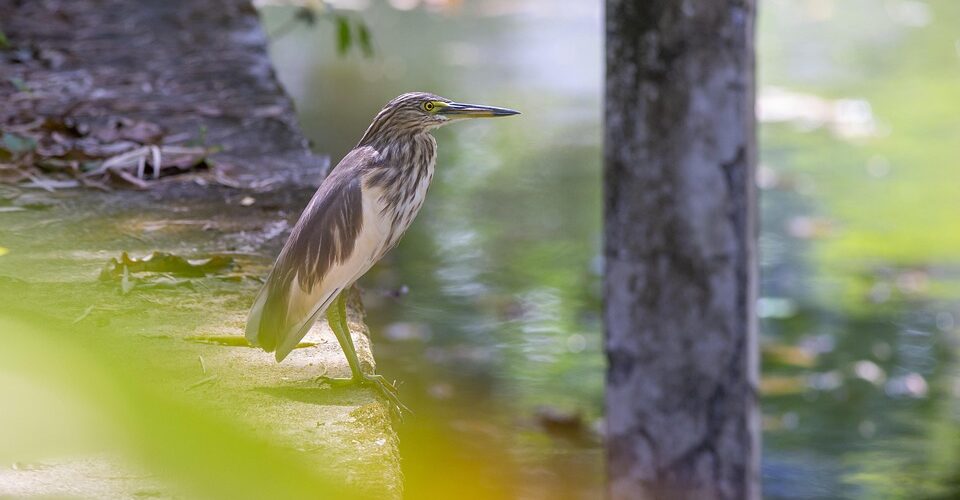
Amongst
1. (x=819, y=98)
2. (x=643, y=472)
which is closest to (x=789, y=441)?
(x=643, y=472)

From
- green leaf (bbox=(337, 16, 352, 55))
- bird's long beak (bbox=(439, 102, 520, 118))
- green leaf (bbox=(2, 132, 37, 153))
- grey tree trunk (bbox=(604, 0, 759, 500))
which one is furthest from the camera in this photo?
green leaf (bbox=(337, 16, 352, 55))

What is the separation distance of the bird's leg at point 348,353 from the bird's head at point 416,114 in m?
0.36

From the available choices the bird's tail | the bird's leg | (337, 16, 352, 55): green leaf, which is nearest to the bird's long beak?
the bird's leg

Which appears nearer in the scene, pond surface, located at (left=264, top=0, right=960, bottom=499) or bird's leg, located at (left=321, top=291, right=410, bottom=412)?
bird's leg, located at (left=321, top=291, right=410, bottom=412)

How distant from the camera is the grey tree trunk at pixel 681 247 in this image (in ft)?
7.29

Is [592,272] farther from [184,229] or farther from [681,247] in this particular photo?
[681,247]

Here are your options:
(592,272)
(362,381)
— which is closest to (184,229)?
(362,381)

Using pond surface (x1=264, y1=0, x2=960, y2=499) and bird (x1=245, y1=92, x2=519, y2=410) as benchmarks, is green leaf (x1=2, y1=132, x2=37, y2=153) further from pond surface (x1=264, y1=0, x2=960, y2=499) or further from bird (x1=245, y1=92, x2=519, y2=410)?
bird (x1=245, y1=92, x2=519, y2=410)

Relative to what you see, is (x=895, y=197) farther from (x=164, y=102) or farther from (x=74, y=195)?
(x=74, y=195)

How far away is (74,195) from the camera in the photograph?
134 inches

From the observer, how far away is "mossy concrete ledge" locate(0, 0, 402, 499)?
1.86m

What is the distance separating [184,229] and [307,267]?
100 centimetres

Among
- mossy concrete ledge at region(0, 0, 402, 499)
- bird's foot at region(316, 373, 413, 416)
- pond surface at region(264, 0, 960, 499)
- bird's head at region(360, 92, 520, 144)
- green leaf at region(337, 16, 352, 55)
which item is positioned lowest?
pond surface at region(264, 0, 960, 499)

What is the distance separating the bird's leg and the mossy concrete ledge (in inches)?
1.3
